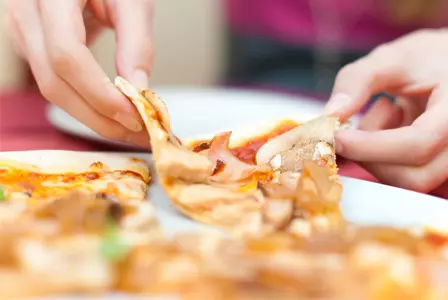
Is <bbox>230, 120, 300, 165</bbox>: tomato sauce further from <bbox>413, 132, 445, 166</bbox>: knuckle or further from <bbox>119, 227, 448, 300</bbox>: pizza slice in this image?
<bbox>119, 227, 448, 300</bbox>: pizza slice

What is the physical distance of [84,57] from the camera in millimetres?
709

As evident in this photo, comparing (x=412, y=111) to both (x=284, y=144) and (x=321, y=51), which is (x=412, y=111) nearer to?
(x=284, y=144)

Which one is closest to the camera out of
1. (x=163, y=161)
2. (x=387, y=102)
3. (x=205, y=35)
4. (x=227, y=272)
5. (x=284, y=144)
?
(x=227, y=272)

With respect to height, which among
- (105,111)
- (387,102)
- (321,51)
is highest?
(321,51)

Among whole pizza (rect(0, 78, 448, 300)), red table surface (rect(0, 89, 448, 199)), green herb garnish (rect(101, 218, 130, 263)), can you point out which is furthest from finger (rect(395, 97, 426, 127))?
green herb garnish (rect(101, 218, 130, 263))

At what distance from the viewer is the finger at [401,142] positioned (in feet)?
2.50

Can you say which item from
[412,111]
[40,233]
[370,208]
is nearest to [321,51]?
[412,111]

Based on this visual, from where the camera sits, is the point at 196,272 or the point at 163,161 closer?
the point at 196,272

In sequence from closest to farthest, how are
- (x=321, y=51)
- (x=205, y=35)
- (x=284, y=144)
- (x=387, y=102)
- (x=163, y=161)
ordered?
1. (x=163, y=161)
2. (x=284, y=144)
3. (x=387, y=102)
4. (x=321, y=51)
5. (x=205, y=35)

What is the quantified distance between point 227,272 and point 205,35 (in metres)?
2.42

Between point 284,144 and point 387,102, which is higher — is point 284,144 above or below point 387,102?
below

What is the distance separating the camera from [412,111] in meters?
0.92

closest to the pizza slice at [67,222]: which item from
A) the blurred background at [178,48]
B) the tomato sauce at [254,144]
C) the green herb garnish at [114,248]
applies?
the green herb garnish at [114,248]

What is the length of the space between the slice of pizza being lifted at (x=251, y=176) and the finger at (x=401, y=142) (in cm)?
3
